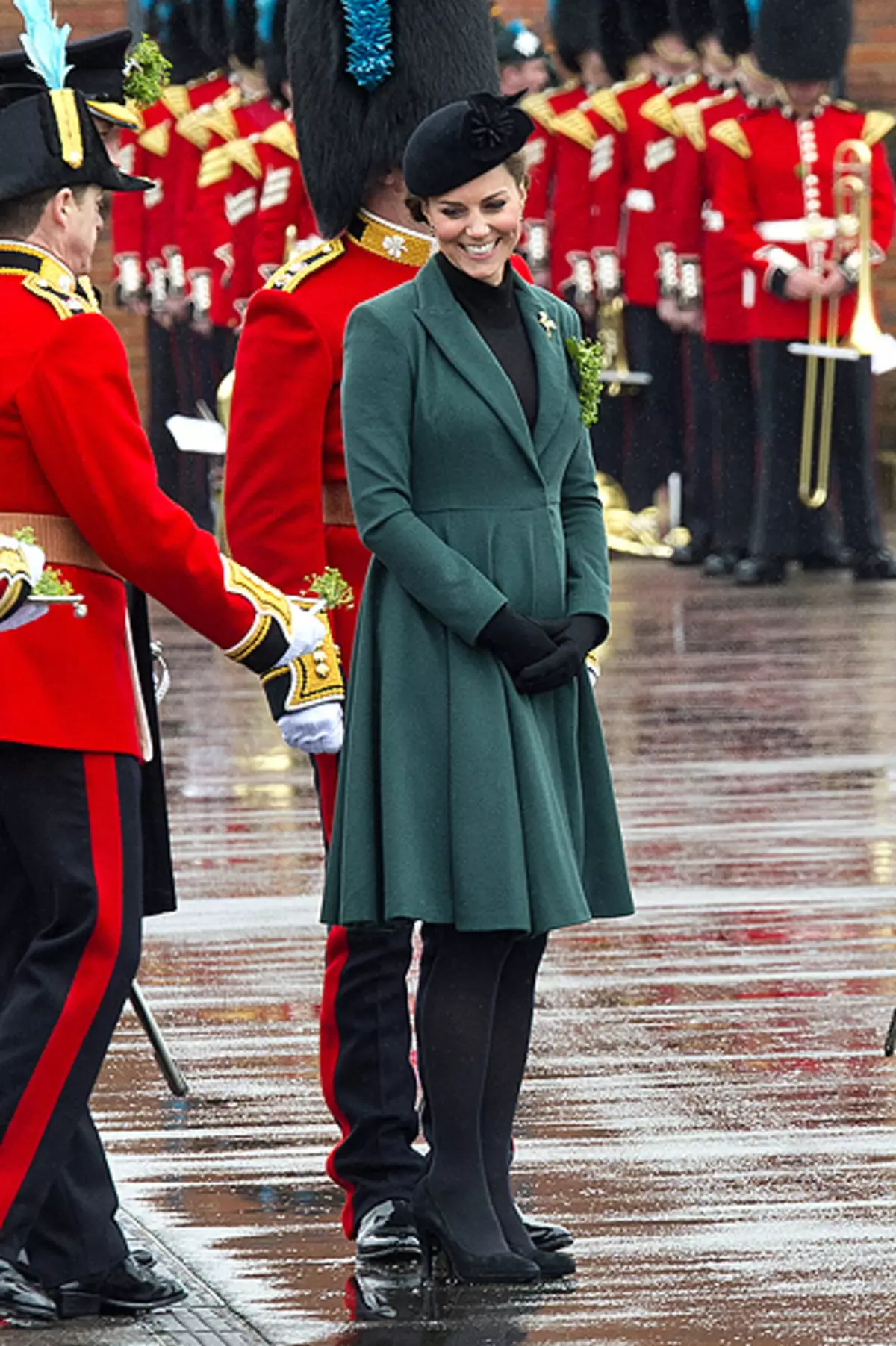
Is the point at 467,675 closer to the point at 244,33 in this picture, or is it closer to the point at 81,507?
the point at 81,507

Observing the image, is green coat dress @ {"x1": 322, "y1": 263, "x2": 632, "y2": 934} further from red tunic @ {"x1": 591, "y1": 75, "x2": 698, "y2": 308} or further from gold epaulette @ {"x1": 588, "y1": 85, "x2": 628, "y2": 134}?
gold epaulette @ {"x1": 588, "y1": 85, "x2": 628, "y2": 134}

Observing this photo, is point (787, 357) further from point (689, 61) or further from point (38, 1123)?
point (38, 1123)

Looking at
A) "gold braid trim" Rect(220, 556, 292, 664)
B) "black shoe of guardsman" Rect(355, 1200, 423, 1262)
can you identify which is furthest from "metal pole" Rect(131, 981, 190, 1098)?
"gold braid trim" Rect(220, 556, 292, 664)

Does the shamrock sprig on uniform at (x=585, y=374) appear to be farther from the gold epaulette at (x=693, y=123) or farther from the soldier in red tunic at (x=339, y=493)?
the gold epaulette at (x=693, y=123)

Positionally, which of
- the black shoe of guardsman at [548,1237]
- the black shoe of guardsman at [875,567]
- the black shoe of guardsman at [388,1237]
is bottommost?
the black shoe of guardsman at [875,567]

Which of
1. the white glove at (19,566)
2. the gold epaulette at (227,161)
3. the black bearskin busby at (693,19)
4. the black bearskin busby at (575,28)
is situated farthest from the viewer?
the black bearskin busby at (575,28)

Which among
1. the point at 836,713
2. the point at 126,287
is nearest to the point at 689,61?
the point at 126,287

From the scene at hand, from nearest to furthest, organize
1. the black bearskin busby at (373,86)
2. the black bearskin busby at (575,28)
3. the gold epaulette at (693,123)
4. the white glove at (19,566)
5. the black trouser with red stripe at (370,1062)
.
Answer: the white glove at (19,566) → the black trouser with red stripe at (370,1062) → the black bearskin busby at (373,86) → the gold epaulette at (693,123) → the black bearskin busby at (575,28)

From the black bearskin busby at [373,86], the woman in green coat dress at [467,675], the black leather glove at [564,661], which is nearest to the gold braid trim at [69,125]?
the woman in green coat dress at [467,675]

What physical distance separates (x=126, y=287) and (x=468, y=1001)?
1338 cm

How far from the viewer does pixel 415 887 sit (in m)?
4.18

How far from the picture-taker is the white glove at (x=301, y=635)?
166 inches

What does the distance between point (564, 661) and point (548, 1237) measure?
69 centimetres

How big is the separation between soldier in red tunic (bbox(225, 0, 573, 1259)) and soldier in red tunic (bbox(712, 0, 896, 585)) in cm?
850
